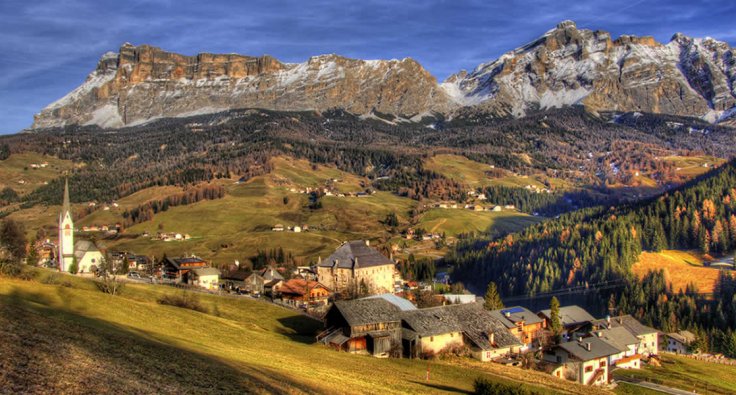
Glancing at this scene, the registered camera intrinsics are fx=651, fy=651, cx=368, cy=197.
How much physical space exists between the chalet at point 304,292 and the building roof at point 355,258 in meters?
8.14

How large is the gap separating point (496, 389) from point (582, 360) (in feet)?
127

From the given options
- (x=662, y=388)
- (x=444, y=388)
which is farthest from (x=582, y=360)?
(x=444, y=388)

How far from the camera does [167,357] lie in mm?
37719

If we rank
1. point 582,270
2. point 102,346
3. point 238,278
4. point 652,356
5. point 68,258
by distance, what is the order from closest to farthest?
point 102,346 < point 652,356 < point 68,258 < point 238,278 < point 582,270

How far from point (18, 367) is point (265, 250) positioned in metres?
159

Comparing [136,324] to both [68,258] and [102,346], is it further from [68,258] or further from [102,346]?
[68,258]

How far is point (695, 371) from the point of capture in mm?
91750

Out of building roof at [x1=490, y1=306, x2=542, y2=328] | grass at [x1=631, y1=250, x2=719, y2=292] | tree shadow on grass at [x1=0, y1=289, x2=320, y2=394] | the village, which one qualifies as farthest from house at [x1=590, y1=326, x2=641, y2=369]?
tree shadow on grass at [x1=0, y1=289, x2=320, y2=394]

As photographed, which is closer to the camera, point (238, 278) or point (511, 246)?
point (238, 278)

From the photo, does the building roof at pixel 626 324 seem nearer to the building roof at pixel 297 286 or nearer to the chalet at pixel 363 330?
the chalet at pixel 363 330

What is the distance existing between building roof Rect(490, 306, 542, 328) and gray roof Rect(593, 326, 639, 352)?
411 inches

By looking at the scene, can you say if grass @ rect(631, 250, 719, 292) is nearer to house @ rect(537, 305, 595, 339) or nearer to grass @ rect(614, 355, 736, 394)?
house @ rect(537, 305, 595, 339)

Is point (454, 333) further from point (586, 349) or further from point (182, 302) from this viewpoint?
point (182, 302)

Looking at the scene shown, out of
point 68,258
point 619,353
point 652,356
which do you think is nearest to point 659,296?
point 652,356
